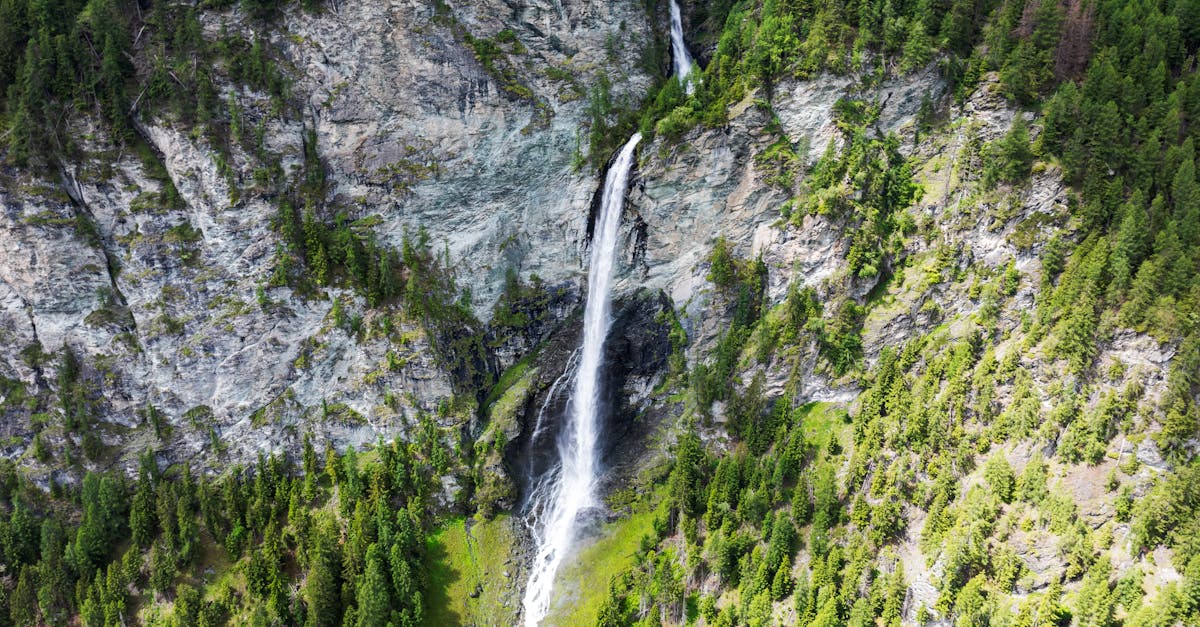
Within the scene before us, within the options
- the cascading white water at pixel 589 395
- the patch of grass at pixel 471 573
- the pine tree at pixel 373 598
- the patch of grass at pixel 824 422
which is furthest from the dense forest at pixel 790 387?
the cascading white water at pixel 589 395

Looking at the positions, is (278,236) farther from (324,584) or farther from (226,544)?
(324,584)

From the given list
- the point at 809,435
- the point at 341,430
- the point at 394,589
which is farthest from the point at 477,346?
the point at 809,435

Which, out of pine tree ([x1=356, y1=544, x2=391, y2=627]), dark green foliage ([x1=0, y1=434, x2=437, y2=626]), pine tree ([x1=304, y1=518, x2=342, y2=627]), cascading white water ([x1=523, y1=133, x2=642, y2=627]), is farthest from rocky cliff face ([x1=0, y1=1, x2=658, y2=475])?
pine tree ([x1=356, y1=544, x2=391, y2=627])

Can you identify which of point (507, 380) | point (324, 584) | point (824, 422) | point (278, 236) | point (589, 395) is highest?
point (278, 236)

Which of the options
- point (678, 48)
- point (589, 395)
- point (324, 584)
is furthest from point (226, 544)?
point (678, 48)

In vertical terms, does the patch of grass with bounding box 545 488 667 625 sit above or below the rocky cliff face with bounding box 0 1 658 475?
below

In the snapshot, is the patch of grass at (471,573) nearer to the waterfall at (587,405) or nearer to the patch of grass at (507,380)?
the waterfall at (587,405)

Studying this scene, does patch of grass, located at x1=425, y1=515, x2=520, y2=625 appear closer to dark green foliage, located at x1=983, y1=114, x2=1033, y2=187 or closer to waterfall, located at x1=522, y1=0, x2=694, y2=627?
waterfall, located at x1=522, y1=0, x2=694, y2=627
